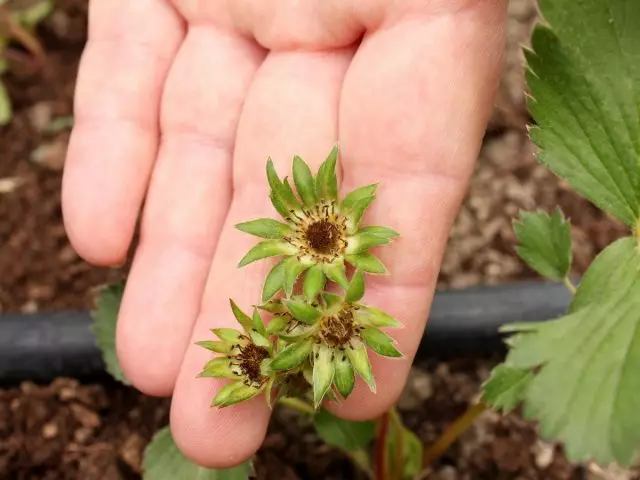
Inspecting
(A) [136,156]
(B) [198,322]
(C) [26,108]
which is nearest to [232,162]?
(A) [136,156]

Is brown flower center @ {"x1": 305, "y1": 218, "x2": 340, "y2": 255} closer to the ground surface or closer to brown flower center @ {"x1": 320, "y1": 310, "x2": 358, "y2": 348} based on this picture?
brown flower center @ {"x1": 320, "y1": 310, "x2": 358, "y2": 348}

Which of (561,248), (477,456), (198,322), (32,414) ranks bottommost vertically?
(32,414)

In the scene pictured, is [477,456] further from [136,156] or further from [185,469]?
[136,156]

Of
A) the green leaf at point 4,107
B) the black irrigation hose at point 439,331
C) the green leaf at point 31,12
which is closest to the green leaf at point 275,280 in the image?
the black irrigation hose at point 439,331

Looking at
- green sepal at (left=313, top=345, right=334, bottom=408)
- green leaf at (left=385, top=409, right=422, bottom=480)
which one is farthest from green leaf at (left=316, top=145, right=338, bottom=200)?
green leaf at (left=385, top=409, right=422, bottom=480)

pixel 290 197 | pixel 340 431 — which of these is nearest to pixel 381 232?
pixel 290 197

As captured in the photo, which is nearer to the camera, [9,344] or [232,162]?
[232,162]

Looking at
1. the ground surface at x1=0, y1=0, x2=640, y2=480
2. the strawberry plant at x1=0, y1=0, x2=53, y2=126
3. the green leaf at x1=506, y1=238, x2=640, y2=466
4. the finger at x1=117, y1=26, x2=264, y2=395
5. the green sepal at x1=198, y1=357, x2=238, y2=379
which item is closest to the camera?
the green leaf at x1=506, y1=238, x2=640, y2=466
